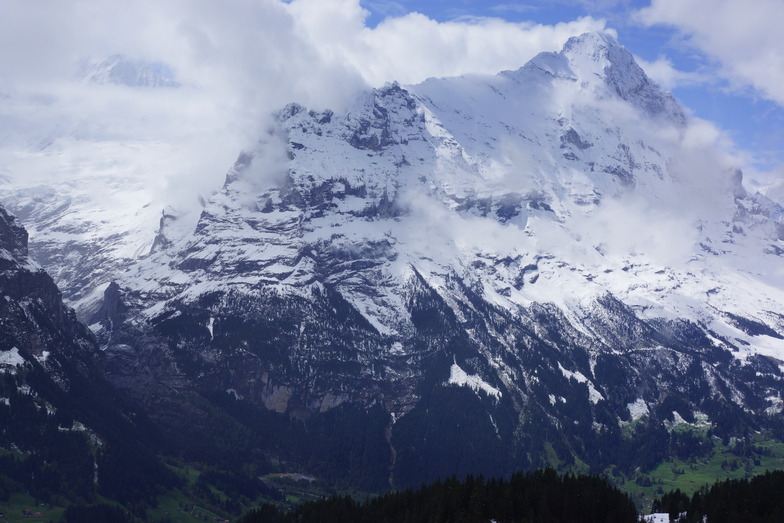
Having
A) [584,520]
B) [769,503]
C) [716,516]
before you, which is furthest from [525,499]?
[769,503]

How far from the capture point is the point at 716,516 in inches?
7653

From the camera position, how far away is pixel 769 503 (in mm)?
198875

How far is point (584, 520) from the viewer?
650 ft

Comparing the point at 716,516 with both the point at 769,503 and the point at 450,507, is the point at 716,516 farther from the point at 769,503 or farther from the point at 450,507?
the point at 450,507

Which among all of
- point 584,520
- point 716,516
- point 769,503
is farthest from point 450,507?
point 769,503

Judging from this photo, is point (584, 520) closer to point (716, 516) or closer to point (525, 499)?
point (525, 499)

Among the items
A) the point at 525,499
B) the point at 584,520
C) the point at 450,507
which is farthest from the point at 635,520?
the point at 450,507

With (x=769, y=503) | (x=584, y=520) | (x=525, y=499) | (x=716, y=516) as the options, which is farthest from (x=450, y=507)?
(x=769, y=503)

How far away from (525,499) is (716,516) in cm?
3873

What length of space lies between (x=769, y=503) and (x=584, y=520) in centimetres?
3881

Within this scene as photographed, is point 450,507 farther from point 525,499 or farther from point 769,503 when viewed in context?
point 769,503

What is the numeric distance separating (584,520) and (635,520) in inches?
405

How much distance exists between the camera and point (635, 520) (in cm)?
19638

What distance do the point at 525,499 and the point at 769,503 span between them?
51.2 metres
